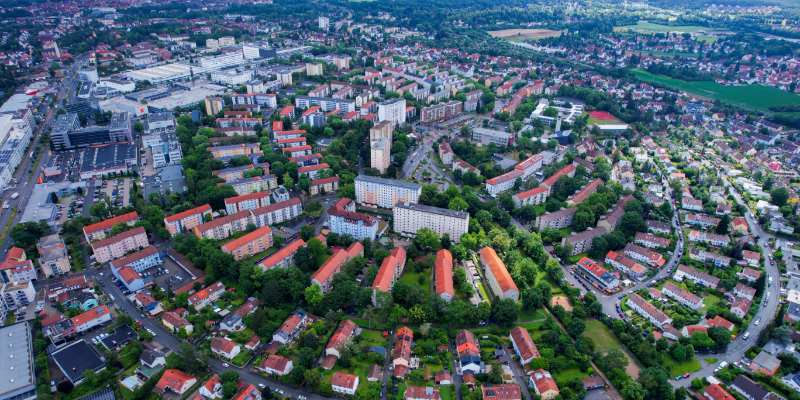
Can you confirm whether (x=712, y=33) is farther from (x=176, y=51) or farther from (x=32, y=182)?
(x=32, y=182)

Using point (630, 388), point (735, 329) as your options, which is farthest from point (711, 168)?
point (630, 388)

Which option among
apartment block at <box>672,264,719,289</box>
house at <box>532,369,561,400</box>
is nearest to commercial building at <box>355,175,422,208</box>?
house at <box>532,369,561,400</box>

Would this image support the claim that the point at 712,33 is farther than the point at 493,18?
No

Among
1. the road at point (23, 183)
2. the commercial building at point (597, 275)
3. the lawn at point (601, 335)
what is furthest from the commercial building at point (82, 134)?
the lawn at point (601, 335)

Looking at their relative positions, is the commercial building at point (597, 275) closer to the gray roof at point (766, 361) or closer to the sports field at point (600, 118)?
the gray roof at point (766, 361)

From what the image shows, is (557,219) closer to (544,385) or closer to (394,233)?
(394,233)

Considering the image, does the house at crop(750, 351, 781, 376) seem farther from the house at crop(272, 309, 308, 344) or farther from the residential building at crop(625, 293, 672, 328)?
the house at crop(272, 309, 308, 344)
